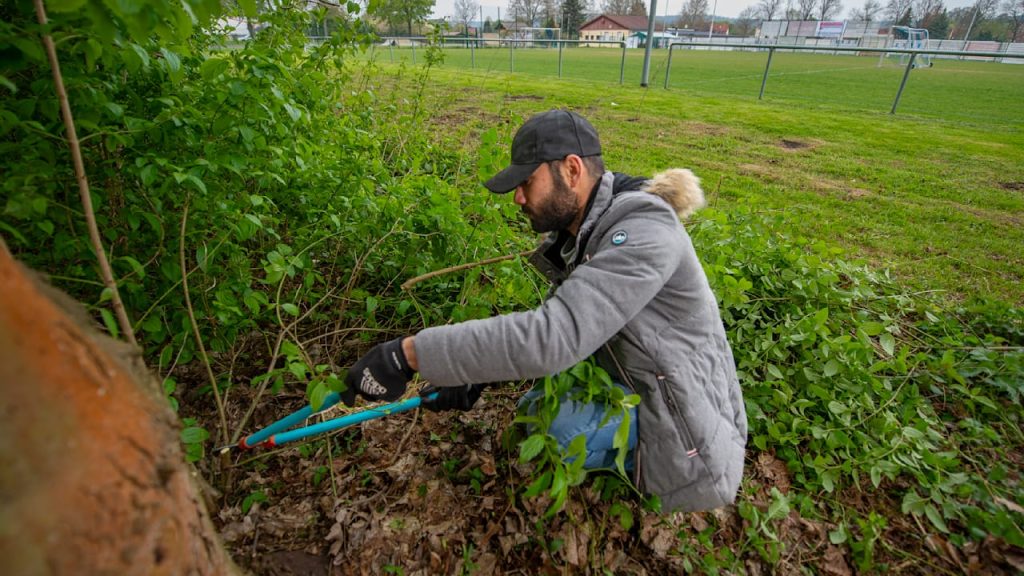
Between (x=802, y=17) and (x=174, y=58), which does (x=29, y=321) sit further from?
(x=802, y=17)

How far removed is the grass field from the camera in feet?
15.9

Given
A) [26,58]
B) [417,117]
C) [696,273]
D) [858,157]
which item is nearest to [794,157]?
[858,157]

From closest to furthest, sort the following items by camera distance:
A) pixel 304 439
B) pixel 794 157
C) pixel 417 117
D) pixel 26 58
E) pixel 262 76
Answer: pixel 26 58 → pixel 262 76 → pixel 304 439 → pixel 417 117 → pixel 794 157

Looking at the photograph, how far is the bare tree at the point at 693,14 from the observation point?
254 ft

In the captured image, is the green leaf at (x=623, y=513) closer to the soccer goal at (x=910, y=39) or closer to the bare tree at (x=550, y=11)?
the soccer goal at (x=910, y=39)

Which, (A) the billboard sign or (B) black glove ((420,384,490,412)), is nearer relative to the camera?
(B) black glove ((420,384,490,412))

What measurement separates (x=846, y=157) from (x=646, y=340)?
8299 millimetres

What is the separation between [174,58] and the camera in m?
1.64

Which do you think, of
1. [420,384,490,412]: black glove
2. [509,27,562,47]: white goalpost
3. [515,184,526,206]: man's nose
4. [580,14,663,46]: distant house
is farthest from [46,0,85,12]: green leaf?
[580,14,663,46]: distant house

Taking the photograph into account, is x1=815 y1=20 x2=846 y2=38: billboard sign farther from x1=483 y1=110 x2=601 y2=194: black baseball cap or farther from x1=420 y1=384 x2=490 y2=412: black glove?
x1=420 y1=384 x2=490 y2=412: black glove

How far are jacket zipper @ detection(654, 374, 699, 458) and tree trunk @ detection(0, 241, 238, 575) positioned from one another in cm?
148

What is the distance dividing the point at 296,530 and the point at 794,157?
8.61 metres

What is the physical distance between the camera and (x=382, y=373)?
1.68 metres

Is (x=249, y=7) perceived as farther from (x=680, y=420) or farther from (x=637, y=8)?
(x=637, y=8)
